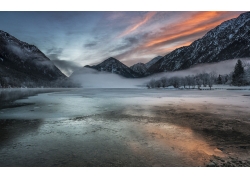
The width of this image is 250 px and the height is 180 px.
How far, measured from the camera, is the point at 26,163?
202 inches

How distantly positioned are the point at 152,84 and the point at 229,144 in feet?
505

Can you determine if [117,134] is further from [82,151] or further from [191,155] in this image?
[191,155]

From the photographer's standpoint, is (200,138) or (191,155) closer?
(191,155)

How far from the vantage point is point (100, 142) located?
22.8 ft

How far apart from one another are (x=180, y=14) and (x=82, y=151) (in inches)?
491
